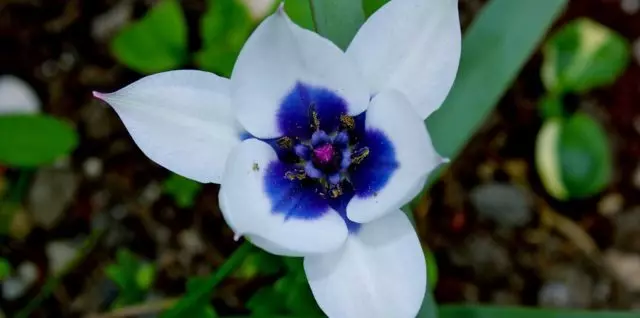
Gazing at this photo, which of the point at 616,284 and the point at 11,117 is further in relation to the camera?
the point at 616,284

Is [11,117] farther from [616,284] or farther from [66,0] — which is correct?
[616,284]

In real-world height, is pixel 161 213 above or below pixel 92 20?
below

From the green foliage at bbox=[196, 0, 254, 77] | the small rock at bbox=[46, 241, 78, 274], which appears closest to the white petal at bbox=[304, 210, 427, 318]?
the green foliage at bbox=[196, 0, 254, 77]

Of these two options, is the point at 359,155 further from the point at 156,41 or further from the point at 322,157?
the point at 156,41

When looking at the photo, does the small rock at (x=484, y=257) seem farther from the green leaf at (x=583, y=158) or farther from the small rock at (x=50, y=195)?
the small rock at (x=50, y=195)

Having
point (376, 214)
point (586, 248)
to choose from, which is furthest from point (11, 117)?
point (586, 248)

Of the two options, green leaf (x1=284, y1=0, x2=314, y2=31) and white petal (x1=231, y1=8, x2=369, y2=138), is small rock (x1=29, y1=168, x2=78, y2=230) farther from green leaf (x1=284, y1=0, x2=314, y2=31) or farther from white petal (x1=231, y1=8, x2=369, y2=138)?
white petal (x1=231, y1=8, x2=369, y2=138)

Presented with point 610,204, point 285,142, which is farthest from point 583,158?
point 285,142
